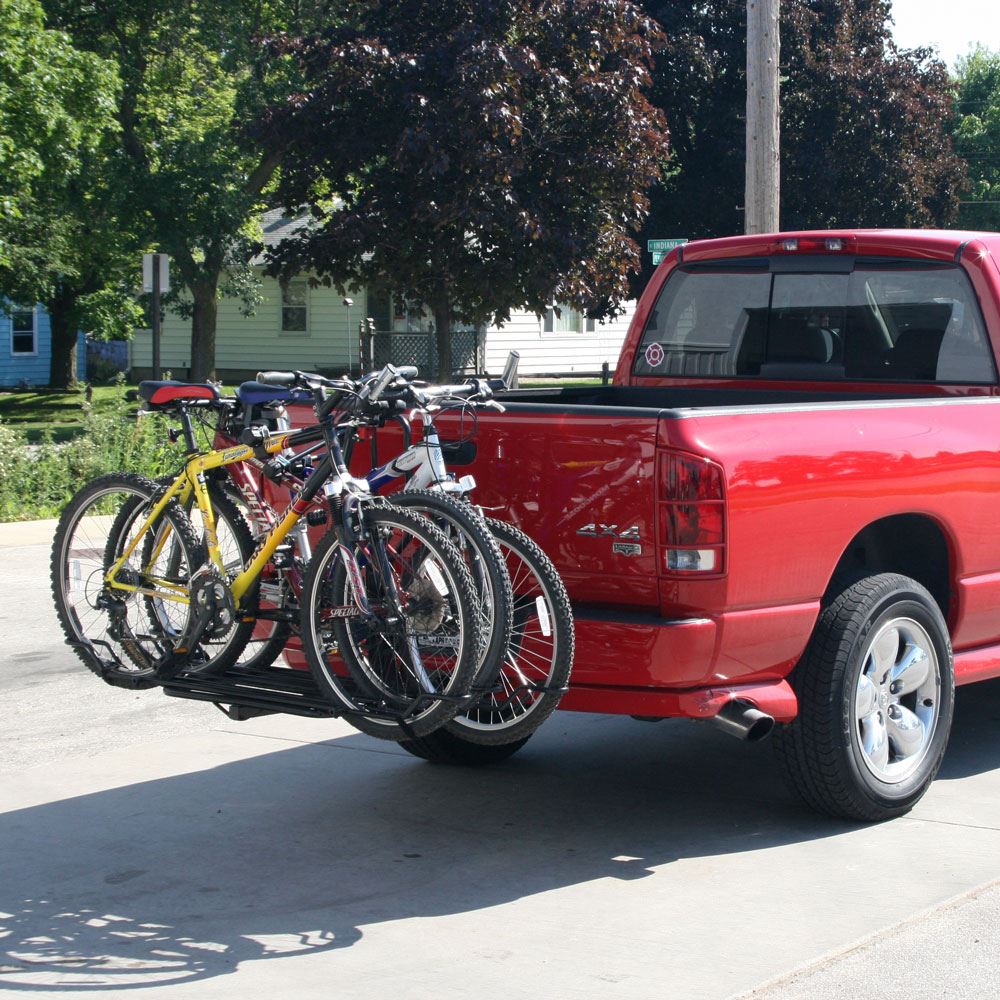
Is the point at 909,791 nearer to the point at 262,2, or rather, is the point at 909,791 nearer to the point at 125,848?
the point at 125,848

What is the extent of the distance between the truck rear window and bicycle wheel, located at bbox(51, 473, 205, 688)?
9.09 ft

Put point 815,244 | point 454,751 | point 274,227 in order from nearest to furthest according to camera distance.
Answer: point 454,751 → point 815,244 → point 274,227

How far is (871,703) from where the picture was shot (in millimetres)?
5445

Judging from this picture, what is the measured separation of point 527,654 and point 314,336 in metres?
38.2

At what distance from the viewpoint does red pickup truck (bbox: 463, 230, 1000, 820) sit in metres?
4.91

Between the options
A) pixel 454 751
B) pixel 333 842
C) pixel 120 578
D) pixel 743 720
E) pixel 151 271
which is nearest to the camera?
pixel 743 720

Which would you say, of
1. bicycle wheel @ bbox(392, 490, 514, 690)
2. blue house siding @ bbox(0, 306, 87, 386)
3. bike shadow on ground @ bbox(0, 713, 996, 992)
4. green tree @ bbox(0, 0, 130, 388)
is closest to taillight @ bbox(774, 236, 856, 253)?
bike shadow on ground @ bbox(0, 713, 996, 992)

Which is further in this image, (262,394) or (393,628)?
(262,394)

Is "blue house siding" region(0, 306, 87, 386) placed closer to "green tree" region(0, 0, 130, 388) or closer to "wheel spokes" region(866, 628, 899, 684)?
"green tree" region(0, 0, 130, 388)

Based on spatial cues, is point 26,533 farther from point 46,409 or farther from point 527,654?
point 46,409

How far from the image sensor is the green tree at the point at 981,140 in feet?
203

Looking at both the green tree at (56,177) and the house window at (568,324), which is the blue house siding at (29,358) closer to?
the green tree at (56,177)

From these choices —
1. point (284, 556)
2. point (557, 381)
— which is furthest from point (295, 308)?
point (284, 556)

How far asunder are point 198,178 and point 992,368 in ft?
70.9
